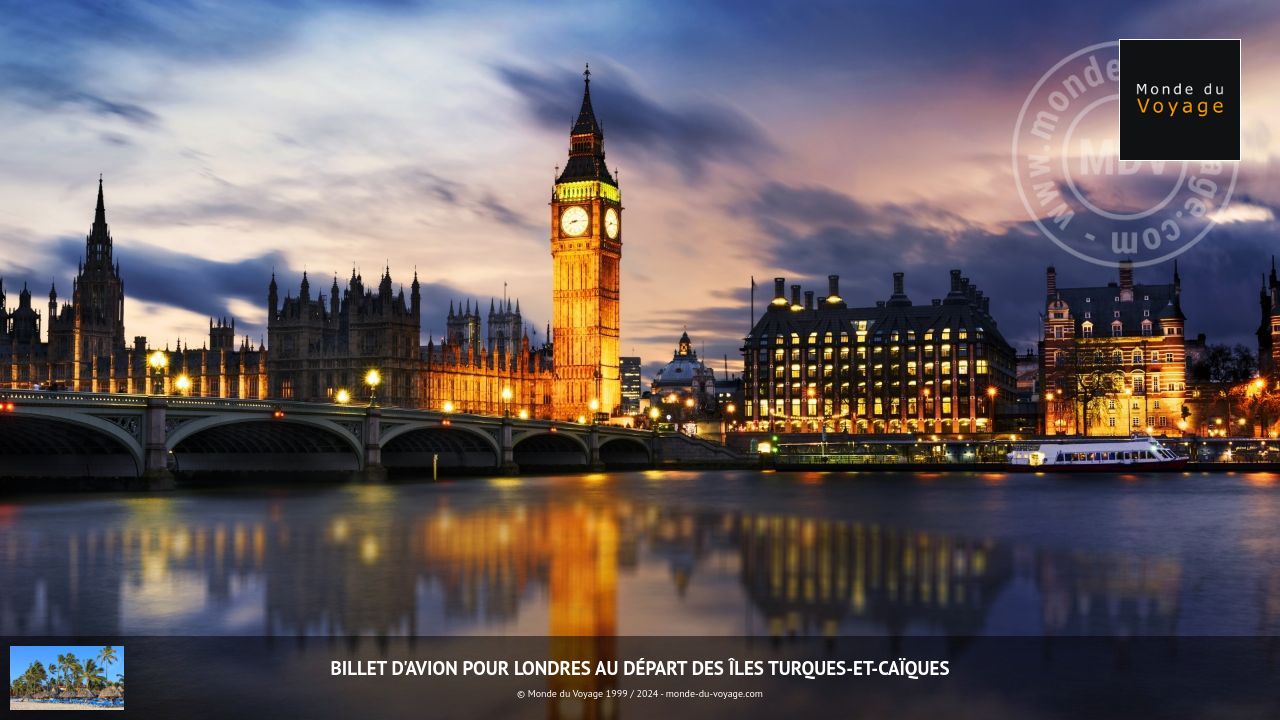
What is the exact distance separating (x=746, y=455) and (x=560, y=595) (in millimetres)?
115816

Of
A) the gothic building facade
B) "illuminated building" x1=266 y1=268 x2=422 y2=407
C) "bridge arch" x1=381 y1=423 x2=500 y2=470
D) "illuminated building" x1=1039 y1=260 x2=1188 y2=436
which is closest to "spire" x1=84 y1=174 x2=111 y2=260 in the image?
the gothic building facade

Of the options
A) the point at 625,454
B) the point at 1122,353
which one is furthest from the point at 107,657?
the point at 1122,353

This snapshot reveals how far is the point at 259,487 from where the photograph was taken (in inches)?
3132

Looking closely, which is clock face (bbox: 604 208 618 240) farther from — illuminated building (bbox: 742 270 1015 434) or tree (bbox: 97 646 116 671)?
tree (bbox: 97 646 116 671)

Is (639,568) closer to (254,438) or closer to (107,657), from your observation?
(107,657)

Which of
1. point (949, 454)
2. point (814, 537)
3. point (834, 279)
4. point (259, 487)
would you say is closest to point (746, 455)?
point (949, 454)

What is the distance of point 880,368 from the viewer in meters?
163

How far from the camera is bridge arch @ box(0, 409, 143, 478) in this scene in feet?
191

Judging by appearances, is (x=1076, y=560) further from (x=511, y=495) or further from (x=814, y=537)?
(x=511, y=495)

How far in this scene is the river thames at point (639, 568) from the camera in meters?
21.4

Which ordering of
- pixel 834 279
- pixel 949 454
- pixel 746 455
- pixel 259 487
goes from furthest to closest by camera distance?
pixel 834 279
pixel 746 455
pixel 949 454
pixel 259 487

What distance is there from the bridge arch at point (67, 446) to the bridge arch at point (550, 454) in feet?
186

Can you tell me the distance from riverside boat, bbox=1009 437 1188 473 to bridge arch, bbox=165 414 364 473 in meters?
60.5

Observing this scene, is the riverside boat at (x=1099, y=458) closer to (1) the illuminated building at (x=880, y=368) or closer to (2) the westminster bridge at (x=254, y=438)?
(2) the westminster bridge at (x=254, y=438)
